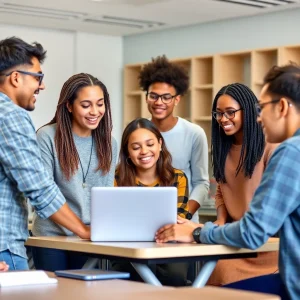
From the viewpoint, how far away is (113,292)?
2.16m

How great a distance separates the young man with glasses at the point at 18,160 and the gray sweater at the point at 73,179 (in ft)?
1.74

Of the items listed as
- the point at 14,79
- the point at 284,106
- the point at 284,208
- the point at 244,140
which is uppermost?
the point at 14,79

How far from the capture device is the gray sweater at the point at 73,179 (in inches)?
143

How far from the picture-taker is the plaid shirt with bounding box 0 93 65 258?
289 cm

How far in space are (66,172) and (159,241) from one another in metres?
0.61

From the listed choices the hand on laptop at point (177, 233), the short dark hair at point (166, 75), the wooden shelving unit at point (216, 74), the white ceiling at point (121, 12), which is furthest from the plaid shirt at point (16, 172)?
the wooden shelving unit at point (216, 74)

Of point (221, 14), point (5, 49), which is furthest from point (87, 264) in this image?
point (221, 14)

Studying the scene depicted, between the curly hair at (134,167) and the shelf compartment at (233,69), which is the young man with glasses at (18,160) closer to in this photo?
the curly hair at (134,167)

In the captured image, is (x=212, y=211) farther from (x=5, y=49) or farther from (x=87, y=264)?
(x=5, y=49)

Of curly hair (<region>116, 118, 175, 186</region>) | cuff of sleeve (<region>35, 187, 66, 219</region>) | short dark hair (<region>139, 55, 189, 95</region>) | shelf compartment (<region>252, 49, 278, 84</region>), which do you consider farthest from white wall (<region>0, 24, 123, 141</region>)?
cuff of sleeve (<region>35, 187, 66, 219</region>)

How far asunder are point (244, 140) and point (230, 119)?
12 centimetres

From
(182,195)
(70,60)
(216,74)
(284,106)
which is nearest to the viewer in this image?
(284,106)

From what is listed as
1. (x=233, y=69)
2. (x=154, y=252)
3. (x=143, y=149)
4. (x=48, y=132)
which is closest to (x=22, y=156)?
(x=154, y=252)

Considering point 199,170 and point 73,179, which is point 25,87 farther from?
point 199,170
